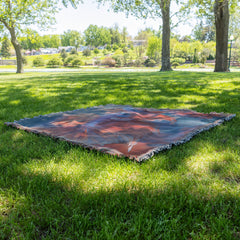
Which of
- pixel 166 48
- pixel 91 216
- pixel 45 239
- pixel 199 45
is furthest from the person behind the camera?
pixel 199 45

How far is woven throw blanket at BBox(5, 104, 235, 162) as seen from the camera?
2.56m

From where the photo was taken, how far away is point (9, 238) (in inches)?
52.4

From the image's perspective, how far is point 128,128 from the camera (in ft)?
10.5

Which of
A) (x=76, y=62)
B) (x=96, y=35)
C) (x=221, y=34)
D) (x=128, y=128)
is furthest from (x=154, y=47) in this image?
(x=128, y=128)

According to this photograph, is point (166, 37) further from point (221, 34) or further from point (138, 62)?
point (138, 62)

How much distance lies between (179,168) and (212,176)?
0.28 meters

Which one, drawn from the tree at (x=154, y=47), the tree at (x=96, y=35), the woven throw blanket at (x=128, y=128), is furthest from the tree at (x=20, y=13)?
the tree at (x=96, y=35)

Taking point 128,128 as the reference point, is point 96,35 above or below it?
above

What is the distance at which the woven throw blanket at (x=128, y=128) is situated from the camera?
2561 millimetres

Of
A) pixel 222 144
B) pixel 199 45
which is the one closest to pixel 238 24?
pixel 199 45

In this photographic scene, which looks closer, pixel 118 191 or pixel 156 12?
pixel 118 191

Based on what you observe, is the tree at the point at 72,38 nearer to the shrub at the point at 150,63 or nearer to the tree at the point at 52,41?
the tree at the point at 52,41

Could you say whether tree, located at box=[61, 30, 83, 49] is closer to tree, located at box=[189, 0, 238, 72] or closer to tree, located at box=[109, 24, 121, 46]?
tree, located at box=[109, 24, 121, 46]

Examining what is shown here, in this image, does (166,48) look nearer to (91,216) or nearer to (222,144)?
(222,144)
